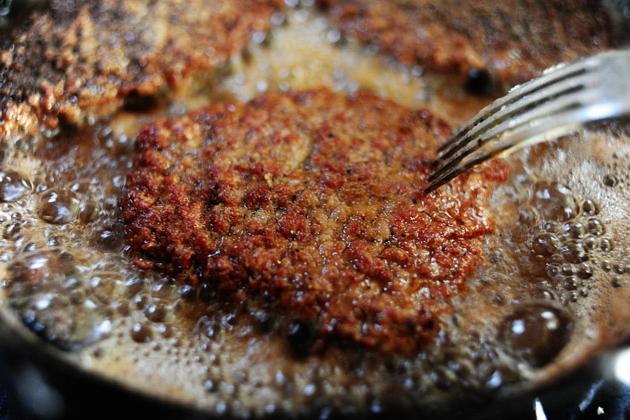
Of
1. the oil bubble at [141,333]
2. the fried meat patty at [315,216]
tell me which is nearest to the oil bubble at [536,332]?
the fried meat patty at [315,216]

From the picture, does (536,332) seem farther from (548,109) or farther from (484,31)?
(484,31)

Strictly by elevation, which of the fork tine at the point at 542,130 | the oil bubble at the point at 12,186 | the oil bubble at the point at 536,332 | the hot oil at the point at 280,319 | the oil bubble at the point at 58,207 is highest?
the fork tine at the point at 542,130

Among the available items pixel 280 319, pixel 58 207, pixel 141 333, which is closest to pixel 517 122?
pixel 280 319

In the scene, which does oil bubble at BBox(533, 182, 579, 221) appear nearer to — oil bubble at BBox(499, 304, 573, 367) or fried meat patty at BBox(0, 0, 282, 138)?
oil bubble at BBox(499, 304, 573, 367)

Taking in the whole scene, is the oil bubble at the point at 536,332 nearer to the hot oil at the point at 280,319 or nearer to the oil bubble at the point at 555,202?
the hot oil at the point at 280,319

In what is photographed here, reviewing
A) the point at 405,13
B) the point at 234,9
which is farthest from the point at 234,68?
the point at 405,13

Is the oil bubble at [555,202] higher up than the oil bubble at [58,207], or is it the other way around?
the oil bubble at [58,207]
